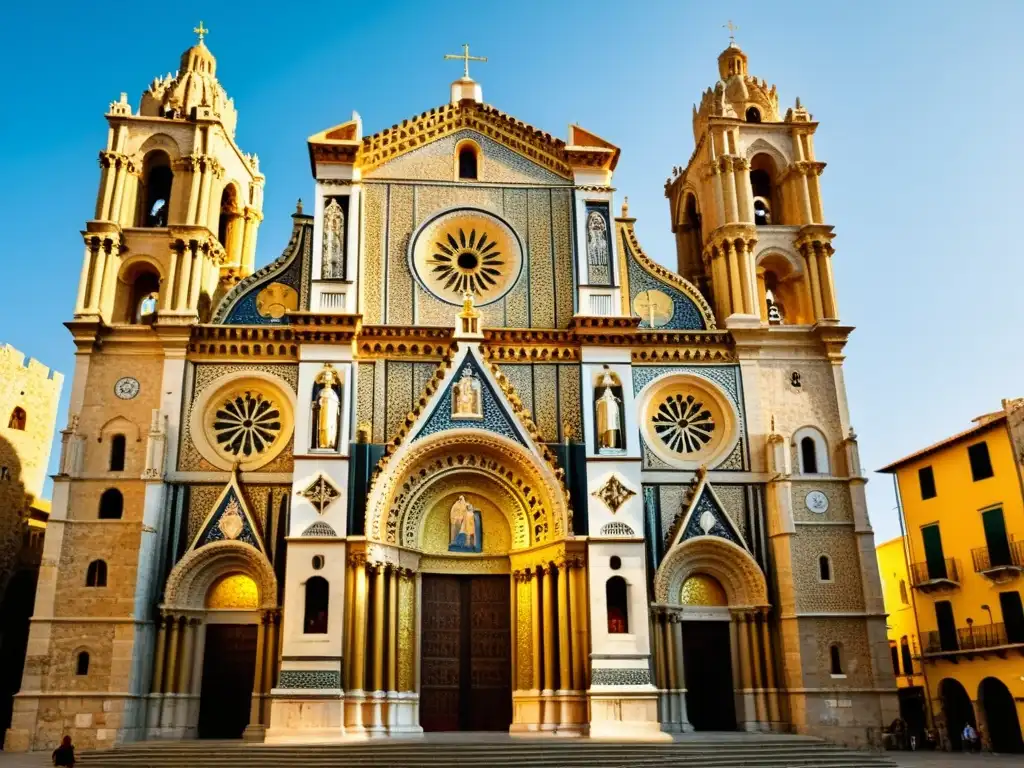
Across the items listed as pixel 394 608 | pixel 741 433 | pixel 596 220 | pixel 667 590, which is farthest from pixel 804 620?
pixel 596 220

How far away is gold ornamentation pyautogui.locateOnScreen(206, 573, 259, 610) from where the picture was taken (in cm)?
2405

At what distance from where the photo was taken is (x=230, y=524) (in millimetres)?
23859

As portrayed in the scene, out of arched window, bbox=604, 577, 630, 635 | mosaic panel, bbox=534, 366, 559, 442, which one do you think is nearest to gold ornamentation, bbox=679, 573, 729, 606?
arched window, bbox=604, 577, 630, 635

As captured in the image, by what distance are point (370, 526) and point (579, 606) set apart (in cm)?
554

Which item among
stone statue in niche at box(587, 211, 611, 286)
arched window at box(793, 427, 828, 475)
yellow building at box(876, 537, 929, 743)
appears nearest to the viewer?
arched window at box(793, 427, 828, 475)

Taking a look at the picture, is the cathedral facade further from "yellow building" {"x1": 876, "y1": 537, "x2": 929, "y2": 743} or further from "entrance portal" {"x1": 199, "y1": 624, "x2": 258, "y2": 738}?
"yellow building" {"x1": 876, "y1": 537, "x2": 929, "y2": 743}

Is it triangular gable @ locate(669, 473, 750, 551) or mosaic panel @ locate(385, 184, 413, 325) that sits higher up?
mosaic panel @ locate(385, 184, 413, 325)

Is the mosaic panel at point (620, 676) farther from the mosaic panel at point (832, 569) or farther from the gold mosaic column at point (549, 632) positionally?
the mosaic panel at point (832, 569)

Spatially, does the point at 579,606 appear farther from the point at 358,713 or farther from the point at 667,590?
the point at 358,713

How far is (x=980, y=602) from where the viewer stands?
2830 centimetres

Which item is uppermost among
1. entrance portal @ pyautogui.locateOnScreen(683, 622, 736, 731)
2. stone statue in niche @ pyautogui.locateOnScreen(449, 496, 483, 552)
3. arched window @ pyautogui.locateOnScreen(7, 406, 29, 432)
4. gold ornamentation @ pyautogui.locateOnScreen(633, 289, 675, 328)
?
gold ornamentation @ pyautogui.locateOnScreen(633, 289, 675, 328)

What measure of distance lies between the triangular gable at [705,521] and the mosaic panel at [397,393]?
25.7ft

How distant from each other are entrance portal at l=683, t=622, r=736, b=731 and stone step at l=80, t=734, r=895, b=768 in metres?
3.37

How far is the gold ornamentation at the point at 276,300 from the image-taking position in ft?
86.2
